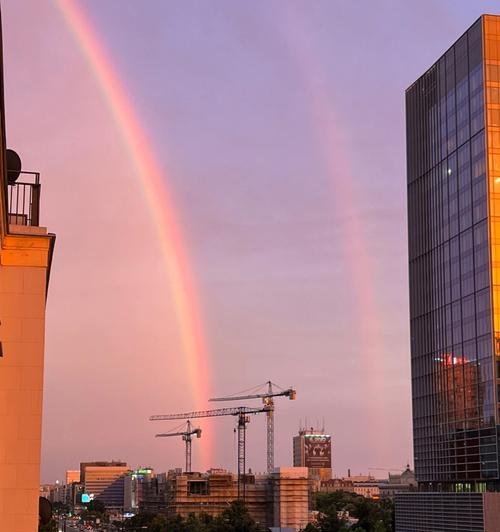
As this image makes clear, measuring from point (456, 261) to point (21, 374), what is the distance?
104813 millimetres

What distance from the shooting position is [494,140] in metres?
116

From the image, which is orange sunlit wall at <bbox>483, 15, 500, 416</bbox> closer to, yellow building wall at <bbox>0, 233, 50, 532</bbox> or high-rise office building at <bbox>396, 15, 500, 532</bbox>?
high-rise office building at <bbox>396, 15, 500, 532</bbox>

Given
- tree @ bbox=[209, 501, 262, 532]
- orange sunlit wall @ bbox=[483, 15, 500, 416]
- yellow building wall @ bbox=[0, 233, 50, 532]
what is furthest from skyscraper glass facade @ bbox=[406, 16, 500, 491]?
yellow building wall @ bbox=[0, 233, 50, 532]

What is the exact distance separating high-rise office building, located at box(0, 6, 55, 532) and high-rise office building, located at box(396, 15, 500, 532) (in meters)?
92.7

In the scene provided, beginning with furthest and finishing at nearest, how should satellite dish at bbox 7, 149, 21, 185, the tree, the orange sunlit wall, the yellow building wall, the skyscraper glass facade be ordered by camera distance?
the tree, the skyscraper glass facade, the orange sunlit wall, satellite dish at bbox 7, 149, 21, 185, the yellow building wall

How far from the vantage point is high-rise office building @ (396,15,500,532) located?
375ft

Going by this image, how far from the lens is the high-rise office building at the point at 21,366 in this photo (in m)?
23.1

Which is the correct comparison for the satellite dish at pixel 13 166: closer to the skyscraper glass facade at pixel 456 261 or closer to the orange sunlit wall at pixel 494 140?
the skyscraper glass facade at pixel 456 261

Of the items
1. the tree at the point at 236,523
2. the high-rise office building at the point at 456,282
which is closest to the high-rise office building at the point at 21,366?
the high-rise office building at the point at 456,282

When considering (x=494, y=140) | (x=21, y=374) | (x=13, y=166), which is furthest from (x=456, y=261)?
(x=21, y=374)

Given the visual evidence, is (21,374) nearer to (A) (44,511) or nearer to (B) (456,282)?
(A) (44,511)

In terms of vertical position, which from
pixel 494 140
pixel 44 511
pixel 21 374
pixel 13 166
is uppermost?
pixel 494 140

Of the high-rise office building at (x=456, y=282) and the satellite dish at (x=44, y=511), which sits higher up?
the high-rise office building at (x=456, y=282)

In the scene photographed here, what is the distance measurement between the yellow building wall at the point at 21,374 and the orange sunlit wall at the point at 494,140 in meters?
94.3
